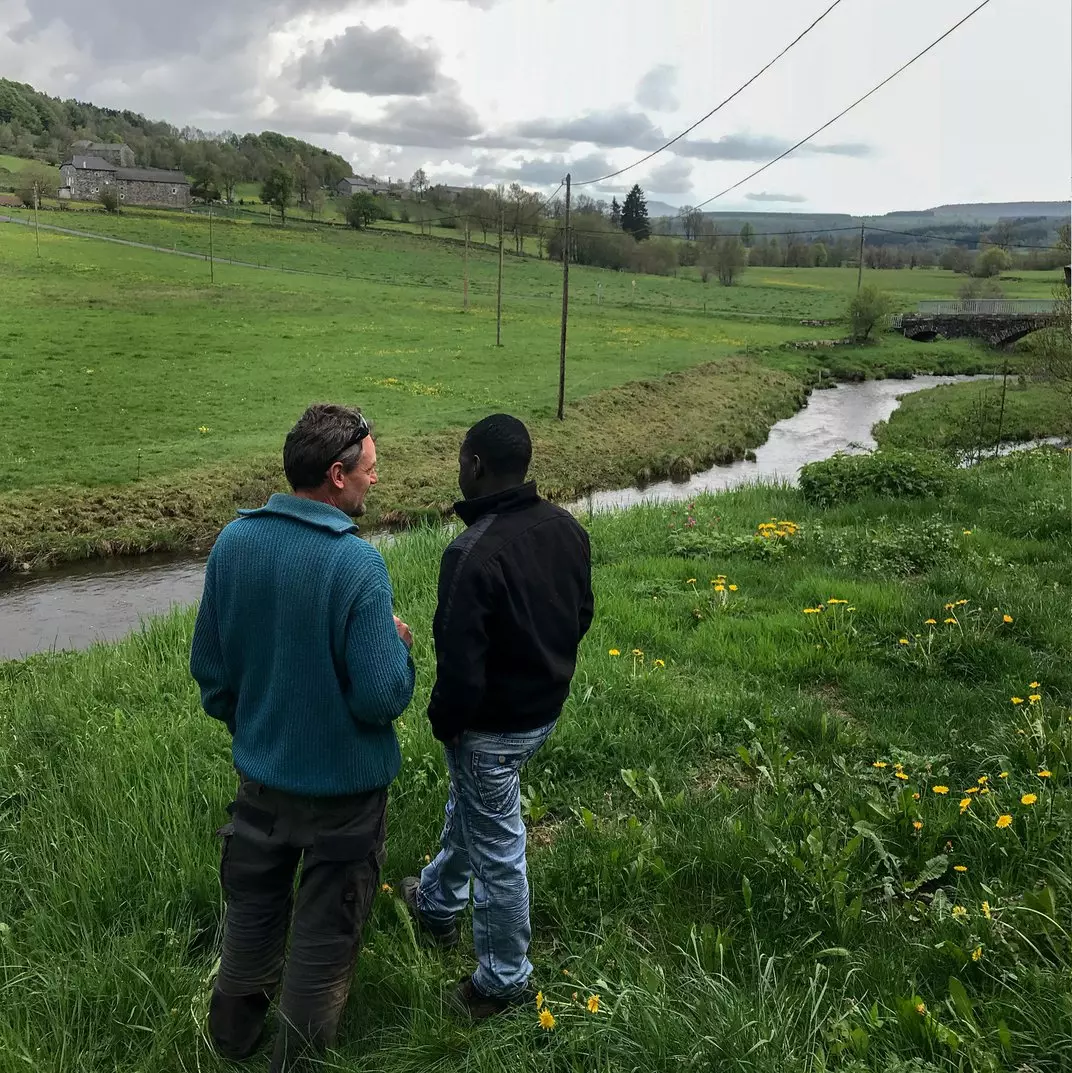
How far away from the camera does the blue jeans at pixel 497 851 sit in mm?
2842

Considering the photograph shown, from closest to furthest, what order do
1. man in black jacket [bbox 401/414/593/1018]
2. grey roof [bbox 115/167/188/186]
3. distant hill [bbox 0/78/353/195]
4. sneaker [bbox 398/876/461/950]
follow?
man in black jacket [bbox 401/414/593/1018], sneaker [bbox 398/876/461/950], grey roof [bbox 115/167/188/186], distant hill [bbox 0/78/353/195]

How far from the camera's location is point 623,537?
436 inches

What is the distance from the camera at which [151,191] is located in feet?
316

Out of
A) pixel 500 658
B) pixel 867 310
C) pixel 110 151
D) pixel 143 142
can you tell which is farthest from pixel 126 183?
pixel 500 658

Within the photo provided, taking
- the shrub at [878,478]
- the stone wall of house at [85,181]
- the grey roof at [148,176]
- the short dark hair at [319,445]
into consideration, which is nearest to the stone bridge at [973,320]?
the shrub at [878,478]

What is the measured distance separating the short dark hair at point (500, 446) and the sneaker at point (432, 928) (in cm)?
→ 182

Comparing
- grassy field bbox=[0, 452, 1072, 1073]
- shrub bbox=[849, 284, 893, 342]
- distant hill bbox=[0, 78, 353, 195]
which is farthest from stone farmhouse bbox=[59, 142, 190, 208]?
grassy field bbox=[0, 452, 1072, 1073]

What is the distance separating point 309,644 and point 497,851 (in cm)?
104

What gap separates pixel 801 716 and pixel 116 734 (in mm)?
4233

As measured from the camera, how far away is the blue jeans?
2.84m

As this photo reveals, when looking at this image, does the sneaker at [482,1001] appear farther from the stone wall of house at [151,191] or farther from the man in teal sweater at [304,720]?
the stone wall of house at [151,191]

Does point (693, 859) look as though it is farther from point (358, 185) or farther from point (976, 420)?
point (358, 185)

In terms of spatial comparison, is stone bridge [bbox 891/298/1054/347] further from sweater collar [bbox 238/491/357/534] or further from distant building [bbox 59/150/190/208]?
distant building [bbox 59/150/190/208]

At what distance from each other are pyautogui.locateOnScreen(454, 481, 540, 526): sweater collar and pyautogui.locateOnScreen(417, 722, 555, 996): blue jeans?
30.7 inches
